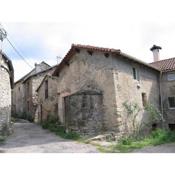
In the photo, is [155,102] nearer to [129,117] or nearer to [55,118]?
[129,117]

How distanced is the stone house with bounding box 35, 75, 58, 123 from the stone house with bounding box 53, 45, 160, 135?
4109mm

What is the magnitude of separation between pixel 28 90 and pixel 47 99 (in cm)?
658

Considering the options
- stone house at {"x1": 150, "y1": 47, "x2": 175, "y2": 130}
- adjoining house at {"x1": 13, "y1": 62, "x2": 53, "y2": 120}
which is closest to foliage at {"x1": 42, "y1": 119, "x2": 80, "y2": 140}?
stone house at {"x1": 150, "y1": 47, "x2": 175, "y2": 130}

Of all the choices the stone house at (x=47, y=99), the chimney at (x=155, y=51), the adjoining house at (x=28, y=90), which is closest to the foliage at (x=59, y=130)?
the stone house at (x=47, y=99)

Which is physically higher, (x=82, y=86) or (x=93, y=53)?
(x=93, y=53)

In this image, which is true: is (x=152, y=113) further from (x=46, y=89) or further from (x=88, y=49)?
(x=46, y=89)

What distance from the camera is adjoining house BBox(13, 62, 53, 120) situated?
2830cm

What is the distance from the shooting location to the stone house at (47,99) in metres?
22.5

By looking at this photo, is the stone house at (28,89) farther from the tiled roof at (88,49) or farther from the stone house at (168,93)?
the stone house at (168,93)

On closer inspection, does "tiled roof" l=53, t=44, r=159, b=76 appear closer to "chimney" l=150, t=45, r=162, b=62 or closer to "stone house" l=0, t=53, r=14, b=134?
"stone house" l=0, t=53, r=14, b=134

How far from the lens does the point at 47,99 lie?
78.2 feet
